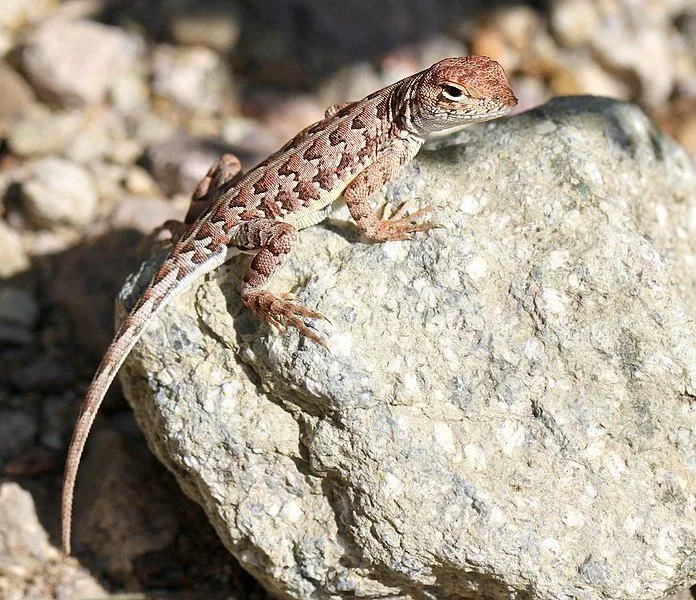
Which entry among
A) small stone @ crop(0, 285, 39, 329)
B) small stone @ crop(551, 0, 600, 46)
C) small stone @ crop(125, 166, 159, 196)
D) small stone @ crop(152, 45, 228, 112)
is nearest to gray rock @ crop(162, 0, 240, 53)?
small stone @ crop(152, 45, 228, 112)

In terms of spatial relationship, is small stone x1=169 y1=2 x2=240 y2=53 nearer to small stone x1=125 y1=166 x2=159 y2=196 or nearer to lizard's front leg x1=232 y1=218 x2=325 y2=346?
small stone x1=125 y1=166 x2=159 y2=196

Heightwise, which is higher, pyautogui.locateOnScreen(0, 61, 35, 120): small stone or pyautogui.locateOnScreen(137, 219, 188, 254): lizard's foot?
pyautogui.locateOnScreen(0, 61, 35, 120): small stone

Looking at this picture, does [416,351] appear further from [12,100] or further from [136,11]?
[136,11]

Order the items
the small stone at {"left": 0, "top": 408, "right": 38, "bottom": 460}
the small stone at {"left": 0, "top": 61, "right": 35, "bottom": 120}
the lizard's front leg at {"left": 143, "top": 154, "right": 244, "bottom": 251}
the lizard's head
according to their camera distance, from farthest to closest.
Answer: the small stone at {"left": 0, "top": 61, "right": 35, "bottom": 120}
the small stone at {"left": 0, "top": 408, "right": 38, "bottom": 460}
the lizard's front leg at {"left": 143, "top": 154, "right": 244, "bottom": 251}
the lizard's head

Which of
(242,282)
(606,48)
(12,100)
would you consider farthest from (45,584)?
(606,48)

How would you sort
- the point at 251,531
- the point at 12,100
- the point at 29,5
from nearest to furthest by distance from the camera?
the point at 251,531 → the point at 12,100 → the point at 29,5

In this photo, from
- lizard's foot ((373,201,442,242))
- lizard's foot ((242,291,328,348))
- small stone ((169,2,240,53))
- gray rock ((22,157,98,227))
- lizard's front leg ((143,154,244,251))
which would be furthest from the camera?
small stone ((169,2,240,53))

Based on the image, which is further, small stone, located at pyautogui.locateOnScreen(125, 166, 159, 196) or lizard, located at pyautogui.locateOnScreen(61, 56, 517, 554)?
small stone, located at pyautogui.locateOnScreen(125, 166, 159, 196)

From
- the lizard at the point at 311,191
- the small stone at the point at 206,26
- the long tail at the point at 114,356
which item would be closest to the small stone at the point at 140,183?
the small stone at the point at 206,26
